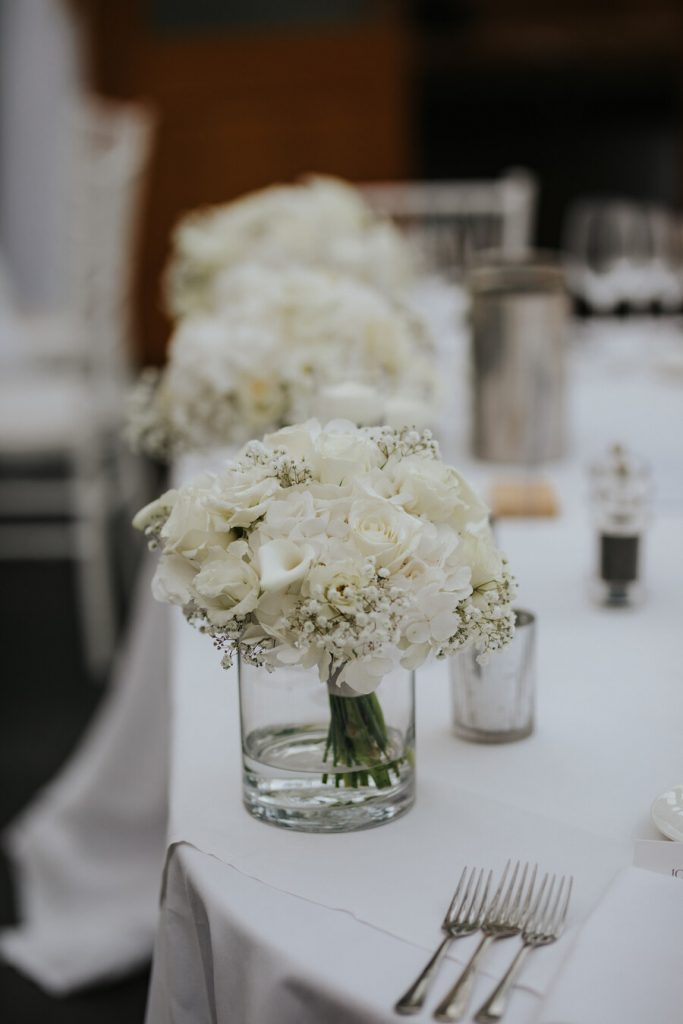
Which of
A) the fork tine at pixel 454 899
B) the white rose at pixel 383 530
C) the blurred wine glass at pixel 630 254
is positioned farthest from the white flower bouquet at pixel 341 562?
the blurred wine glass at pixel 630 254

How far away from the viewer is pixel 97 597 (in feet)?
10.5

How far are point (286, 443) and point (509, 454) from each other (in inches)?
42.1

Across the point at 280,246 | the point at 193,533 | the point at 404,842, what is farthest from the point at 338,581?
the point at 280,246

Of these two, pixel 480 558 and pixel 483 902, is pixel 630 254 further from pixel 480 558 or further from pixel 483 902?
pixel 483 902

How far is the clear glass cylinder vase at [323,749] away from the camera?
875mm

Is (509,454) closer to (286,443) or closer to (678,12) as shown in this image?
(286,443)

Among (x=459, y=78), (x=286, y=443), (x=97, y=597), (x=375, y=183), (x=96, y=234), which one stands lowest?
(x=97, y=597)

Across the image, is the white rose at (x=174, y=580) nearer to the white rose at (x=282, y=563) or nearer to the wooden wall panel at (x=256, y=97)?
the white rose at (x=282, y=563)

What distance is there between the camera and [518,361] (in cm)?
187

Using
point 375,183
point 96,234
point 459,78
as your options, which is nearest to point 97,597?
point 96,234

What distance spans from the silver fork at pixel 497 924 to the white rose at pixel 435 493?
9.1 inches

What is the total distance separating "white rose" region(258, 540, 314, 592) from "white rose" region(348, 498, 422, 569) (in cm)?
4

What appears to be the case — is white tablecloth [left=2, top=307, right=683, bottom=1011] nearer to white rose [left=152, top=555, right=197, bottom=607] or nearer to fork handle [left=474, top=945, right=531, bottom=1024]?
fork handle [left=474, top=945, right=531, bottom=1024]

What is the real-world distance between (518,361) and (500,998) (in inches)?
50.5
